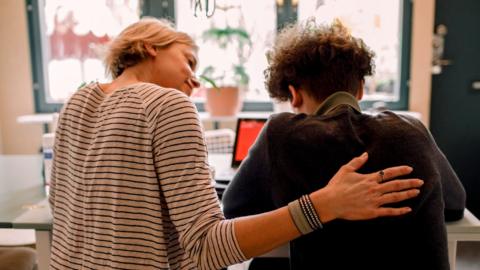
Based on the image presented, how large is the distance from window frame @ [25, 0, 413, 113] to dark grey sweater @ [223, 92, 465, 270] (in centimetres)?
263

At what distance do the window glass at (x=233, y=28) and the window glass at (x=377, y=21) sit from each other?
0.30 metres

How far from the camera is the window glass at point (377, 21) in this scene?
11.8ft

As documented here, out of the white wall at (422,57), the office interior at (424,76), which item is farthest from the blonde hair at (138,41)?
the white wall at (422,57)

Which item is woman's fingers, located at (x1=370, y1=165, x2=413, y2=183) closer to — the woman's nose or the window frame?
the woman's nose

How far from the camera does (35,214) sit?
4.73 ft

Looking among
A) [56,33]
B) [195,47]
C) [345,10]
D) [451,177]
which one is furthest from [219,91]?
[451,177]

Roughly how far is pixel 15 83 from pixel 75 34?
64 cm

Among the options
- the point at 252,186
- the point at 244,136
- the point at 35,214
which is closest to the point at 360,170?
the point at 252,186

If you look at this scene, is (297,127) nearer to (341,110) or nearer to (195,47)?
(341,110)

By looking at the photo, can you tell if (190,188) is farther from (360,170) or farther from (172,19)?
(172,19)

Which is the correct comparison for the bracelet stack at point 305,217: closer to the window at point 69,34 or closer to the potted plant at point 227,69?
the potted plant at point 227,69

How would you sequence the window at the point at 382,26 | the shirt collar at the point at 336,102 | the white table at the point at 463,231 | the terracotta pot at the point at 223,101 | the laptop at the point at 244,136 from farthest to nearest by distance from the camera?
the window at the point at 382,26 < the terracotta pot at the point at 223,101 < the laptop at the point at 244,136 < the white table at the point at 463,231 < the shirt collar at the point at 336,102

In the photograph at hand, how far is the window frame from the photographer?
3.59 meters

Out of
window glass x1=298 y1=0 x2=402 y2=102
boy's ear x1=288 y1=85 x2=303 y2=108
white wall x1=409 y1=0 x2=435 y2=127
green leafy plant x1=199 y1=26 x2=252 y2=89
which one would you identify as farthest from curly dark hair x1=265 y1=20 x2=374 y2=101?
white wall x1=409 y1=0 x2=435 y2=127
